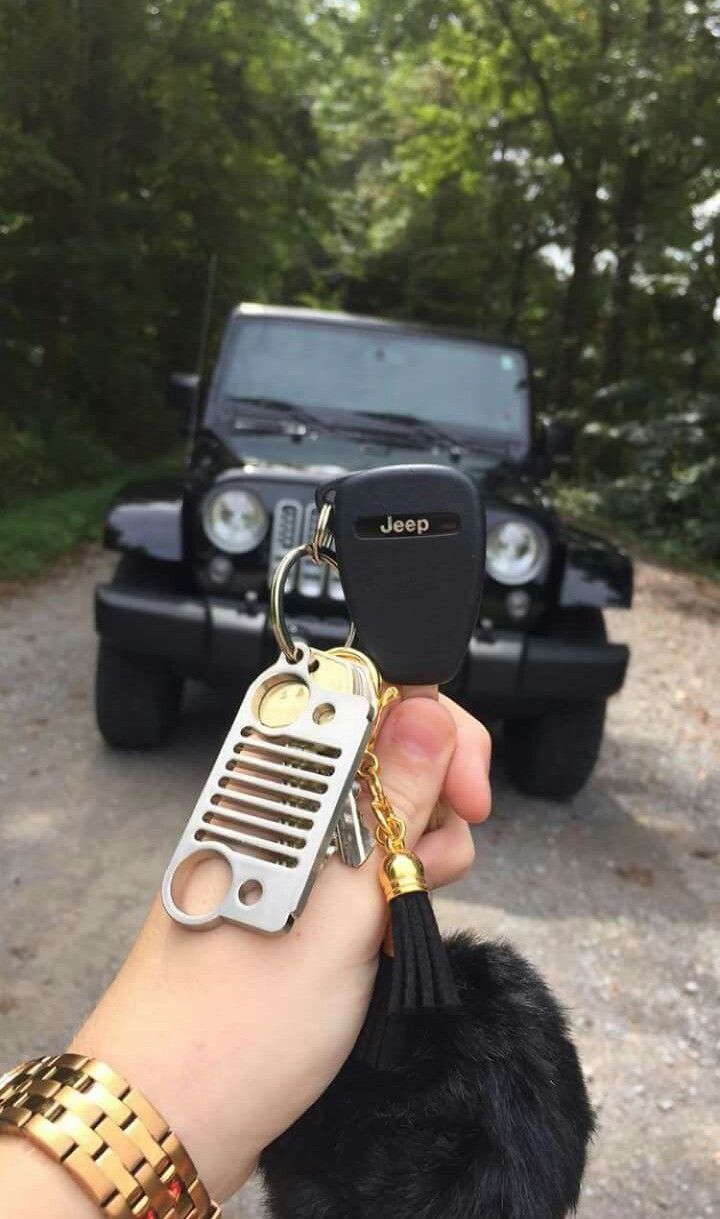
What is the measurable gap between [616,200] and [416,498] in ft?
49.8

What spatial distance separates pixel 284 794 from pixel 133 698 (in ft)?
9.90

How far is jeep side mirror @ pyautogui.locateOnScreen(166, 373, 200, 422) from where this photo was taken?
14.8ft

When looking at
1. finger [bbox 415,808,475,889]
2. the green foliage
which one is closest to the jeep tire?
finger [bbox 415,808,475,889]

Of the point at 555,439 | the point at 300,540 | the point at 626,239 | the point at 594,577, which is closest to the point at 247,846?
the point at 300,540

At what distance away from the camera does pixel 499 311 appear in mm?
20406

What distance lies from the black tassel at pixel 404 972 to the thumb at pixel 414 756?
0.14ft

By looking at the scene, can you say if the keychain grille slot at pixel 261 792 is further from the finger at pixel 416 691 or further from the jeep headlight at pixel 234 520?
the jeep headlight at pixel 234 520

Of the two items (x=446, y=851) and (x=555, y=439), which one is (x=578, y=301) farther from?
(x=446, y=851)

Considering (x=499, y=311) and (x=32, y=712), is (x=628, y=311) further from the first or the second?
(x=32, y=712)

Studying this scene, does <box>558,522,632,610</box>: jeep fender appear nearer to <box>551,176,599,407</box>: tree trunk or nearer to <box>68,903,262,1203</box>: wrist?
<box>68,903,262,1203</box>: wrist

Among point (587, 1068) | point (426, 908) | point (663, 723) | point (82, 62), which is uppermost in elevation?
point (82, 62)

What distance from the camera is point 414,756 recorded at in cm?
71

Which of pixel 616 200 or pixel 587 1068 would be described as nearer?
pixel 587 1068

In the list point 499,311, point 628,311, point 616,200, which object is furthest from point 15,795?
point 499,311
